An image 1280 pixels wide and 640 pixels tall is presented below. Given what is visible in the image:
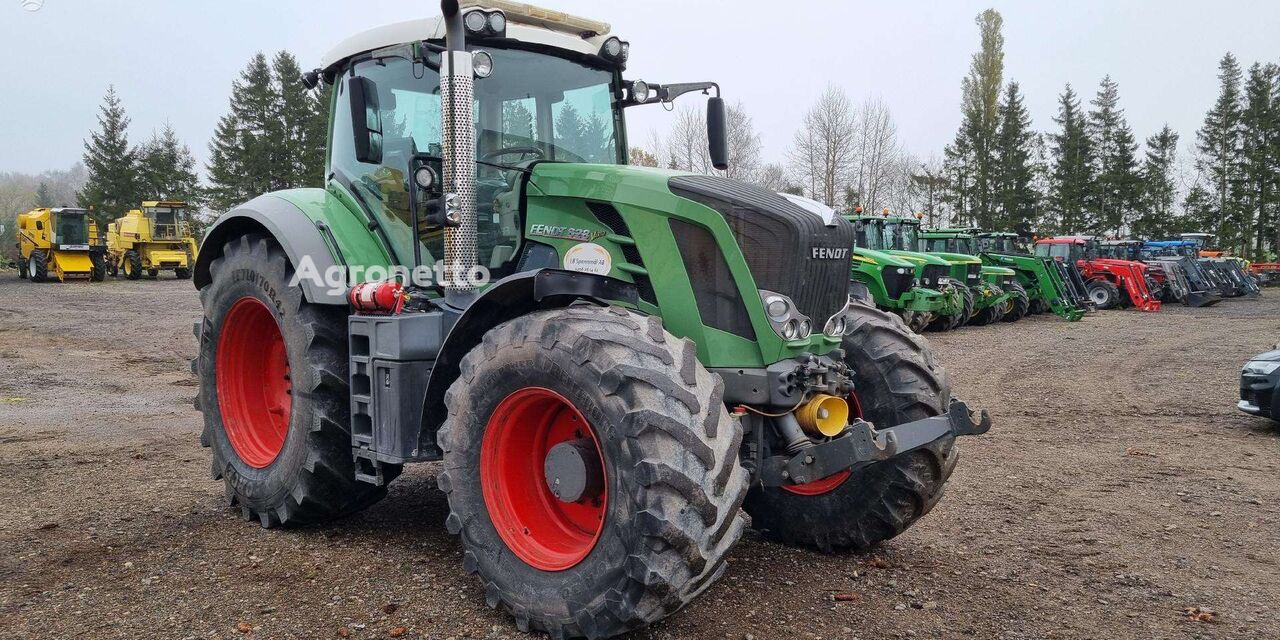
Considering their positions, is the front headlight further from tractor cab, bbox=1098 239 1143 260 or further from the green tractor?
tractor cab, bbox=1098 239 1143 260

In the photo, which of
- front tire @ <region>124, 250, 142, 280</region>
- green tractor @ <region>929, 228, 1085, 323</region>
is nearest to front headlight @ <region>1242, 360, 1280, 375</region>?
green tractor @ <region>929, 228, 1085, 323</region>

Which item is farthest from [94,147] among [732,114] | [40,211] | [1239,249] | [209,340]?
[1239,249]

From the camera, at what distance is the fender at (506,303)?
3930 mm

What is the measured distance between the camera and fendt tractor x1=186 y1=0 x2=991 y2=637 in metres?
3.31

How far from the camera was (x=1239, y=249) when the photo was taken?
49.8 meters

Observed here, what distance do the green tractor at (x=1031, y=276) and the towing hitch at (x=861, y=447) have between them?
1976cm

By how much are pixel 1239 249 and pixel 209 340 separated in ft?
187

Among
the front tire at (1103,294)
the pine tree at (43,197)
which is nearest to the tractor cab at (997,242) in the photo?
the front tire at (1103,294)

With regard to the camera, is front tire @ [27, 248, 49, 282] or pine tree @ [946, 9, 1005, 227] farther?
pine tree @ [946, 9, 1005, 227]

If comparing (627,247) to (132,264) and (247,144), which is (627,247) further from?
(247,144)

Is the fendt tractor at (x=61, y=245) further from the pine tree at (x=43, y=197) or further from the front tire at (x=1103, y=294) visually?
the pine tree at (x=43, y=197)

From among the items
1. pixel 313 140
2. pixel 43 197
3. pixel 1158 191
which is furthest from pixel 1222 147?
pixel 43 197

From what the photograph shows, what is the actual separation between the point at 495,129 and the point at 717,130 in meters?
1.32

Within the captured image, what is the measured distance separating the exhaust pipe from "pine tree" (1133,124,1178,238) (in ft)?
184
